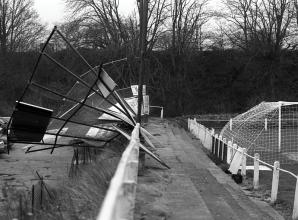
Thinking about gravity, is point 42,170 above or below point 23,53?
below

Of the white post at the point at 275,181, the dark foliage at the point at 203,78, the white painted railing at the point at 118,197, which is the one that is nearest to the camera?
the white painted railing at the point at 118,197

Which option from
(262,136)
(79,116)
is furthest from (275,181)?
(262,136)

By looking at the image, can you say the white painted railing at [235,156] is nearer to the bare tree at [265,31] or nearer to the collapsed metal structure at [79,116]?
the collapsed metal structure at [79,116]

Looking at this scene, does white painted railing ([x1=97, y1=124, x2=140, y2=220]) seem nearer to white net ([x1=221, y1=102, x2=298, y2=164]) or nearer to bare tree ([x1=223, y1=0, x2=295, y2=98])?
white net ([x1=221, y1=102, x2=298, y2=164])

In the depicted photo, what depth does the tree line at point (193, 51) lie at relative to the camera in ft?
175

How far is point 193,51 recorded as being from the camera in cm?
5803

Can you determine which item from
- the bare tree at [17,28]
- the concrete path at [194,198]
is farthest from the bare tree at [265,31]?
the concrete path at [194,198]

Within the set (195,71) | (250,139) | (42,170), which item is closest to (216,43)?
(195,71)

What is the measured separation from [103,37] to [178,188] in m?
49.1

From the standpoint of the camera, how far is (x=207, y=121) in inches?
1587

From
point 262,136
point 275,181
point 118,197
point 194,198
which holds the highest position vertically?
point 118,197

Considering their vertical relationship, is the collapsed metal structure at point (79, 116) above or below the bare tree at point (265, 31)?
below

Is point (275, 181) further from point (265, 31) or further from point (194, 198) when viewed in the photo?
point (265, 31)

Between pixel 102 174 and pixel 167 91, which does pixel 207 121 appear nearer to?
pixel 167 91
